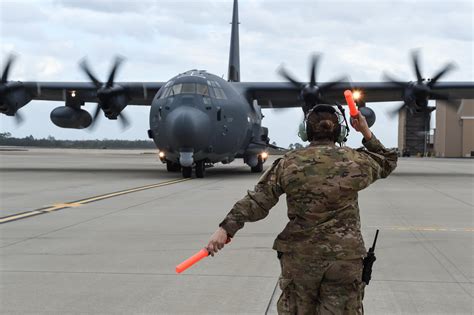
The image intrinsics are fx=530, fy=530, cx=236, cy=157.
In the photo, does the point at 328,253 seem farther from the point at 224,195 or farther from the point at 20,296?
the point at 224,195

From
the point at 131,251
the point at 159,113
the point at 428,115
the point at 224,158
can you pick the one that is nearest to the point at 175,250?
A: the point at 131,251

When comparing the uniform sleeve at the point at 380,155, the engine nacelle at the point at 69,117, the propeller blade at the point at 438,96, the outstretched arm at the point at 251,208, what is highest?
the propeller blade at the point at 438,96

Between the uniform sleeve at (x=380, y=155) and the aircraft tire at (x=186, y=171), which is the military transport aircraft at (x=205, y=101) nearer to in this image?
the aircraft tire at (x=186, y=171)

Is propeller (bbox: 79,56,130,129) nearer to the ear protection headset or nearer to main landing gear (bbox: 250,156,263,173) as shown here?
main landing gear (bbox: 250,156,263,173)

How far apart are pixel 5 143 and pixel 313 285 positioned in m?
113

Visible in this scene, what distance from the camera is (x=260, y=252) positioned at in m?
6.82

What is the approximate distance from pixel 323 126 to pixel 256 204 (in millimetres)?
632

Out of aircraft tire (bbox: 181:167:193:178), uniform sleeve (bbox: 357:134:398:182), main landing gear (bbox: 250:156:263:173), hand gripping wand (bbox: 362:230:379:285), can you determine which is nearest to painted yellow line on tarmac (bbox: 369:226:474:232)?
uniform sleeve (bbox: 357:134:398:182)

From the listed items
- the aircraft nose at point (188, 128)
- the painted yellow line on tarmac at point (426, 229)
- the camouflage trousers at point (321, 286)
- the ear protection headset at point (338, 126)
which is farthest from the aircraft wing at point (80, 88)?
the camouflage trousers at point (321, 286)

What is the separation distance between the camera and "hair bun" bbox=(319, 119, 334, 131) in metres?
3.24

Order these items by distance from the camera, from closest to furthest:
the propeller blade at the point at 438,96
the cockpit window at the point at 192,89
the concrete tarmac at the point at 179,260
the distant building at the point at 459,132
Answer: the concrete tarmac at the point at 179,260, the cockpit window at the point at 192,89, the propeller blade at the point at 438,96, the distant building at the point at 459,132

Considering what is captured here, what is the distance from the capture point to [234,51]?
108ft

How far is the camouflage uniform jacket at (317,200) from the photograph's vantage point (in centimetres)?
306

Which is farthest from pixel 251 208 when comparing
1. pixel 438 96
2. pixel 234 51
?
pixel 234 51
